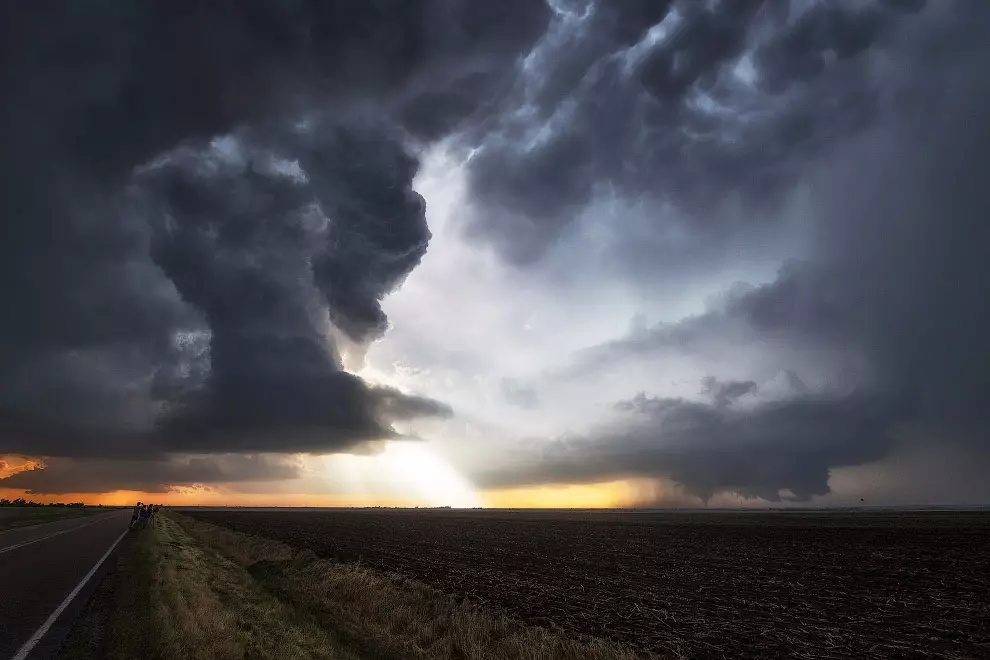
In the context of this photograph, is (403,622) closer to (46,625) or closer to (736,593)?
(46,625)

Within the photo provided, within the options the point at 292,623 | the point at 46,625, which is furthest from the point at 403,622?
the point at 46,625

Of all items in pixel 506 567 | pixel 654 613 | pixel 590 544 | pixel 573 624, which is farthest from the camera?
pixel 590 544

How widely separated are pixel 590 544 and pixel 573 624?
1351 inches

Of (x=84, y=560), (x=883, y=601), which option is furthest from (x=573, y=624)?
(x=84, y=560)

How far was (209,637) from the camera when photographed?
12578mm

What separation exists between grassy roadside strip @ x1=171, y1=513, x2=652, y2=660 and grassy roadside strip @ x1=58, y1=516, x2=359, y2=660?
45 centimetres

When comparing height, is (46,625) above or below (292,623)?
above

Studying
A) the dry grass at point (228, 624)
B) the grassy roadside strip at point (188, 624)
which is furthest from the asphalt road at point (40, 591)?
the dry grass at point (228, 624)

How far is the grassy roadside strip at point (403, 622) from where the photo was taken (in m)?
13.8

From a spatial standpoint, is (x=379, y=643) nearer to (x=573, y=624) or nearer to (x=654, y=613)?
(x=573, y=624)

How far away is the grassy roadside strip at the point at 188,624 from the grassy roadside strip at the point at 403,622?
0.45 meters

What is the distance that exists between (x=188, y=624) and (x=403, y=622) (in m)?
6.48

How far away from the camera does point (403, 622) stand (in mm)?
17391

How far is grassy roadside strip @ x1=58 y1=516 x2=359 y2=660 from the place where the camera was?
1144cm
